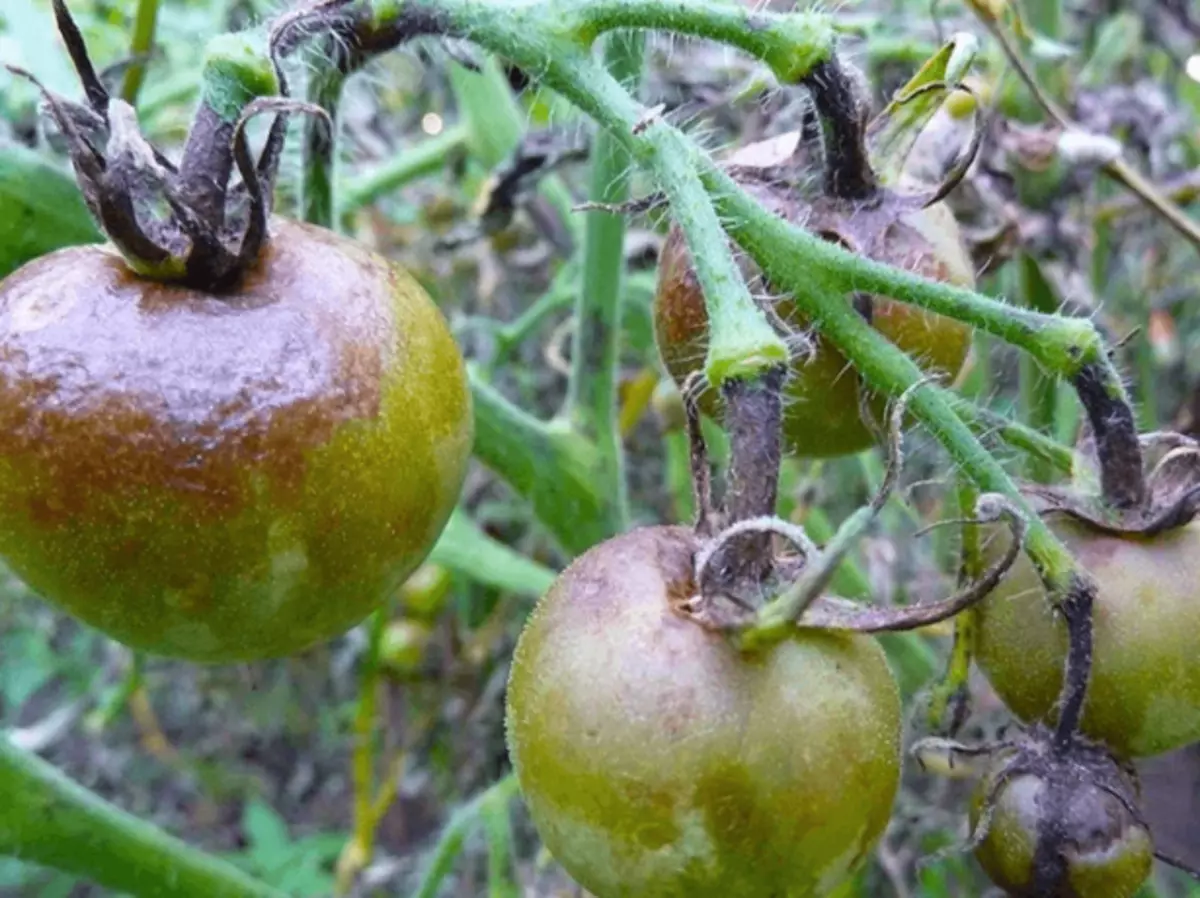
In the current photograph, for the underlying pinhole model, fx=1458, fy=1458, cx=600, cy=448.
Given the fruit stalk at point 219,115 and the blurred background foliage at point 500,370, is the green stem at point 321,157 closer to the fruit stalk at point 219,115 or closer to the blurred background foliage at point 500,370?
the blurred background foliage at point 500,370

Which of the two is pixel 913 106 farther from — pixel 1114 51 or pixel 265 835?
pixel 265 835

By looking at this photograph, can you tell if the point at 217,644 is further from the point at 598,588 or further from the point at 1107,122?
the point at 1107,122

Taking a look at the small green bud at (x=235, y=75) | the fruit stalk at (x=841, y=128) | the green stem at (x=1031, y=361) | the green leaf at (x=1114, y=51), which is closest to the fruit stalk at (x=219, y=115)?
the small green bud at (x=235, y=75)

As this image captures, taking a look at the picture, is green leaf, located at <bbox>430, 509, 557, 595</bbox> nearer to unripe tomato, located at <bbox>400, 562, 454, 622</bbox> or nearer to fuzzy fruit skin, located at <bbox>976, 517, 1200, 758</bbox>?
unripe tomato, located at <bbox>400, 562, 454, 622</bbox>

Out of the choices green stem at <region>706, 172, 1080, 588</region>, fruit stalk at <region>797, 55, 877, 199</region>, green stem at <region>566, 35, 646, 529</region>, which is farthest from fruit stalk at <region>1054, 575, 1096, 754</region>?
green stem at <region>566, 35, 646, 529</region>

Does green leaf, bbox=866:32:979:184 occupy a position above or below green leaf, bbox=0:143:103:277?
above

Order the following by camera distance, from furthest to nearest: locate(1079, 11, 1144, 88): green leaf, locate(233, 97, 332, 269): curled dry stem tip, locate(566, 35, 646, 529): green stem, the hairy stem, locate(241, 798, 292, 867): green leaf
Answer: locate(241, 798, 292, 867): green leaf
locate(1079, 11, 1144, 88): green leaf
locate(566, 35, 646, 529): green stem
the hairy stem
locate(233, 97, 332, 269): curled dry stem tip
